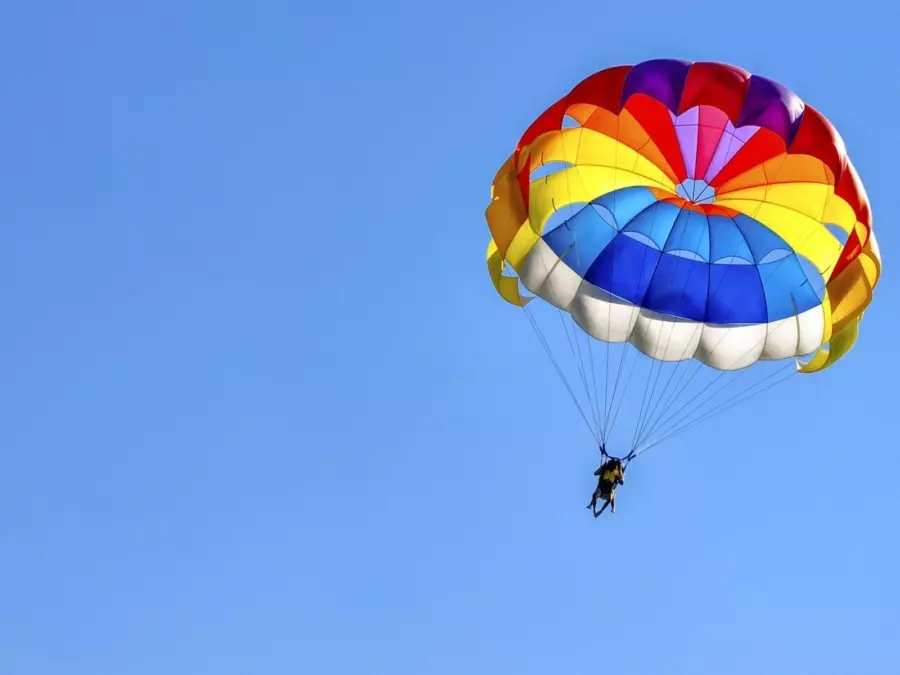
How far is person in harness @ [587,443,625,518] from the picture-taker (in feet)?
102

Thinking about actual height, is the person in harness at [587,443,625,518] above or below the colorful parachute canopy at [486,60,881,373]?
below

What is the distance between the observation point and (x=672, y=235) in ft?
105

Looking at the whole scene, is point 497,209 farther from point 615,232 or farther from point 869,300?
point 869,300

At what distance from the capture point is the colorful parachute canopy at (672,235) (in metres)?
31.4

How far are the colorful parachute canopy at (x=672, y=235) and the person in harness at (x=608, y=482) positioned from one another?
2065 millimetres

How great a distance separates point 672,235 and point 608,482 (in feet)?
13.0

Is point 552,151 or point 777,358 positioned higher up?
point 552,151

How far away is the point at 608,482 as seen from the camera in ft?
102

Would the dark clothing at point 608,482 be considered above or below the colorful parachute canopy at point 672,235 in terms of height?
below

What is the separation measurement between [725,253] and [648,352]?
1.94m

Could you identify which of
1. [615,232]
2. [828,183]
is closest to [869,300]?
[828,183]

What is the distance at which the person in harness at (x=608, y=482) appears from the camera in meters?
31.0

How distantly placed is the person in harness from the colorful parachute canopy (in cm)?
206

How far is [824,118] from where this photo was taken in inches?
1212
